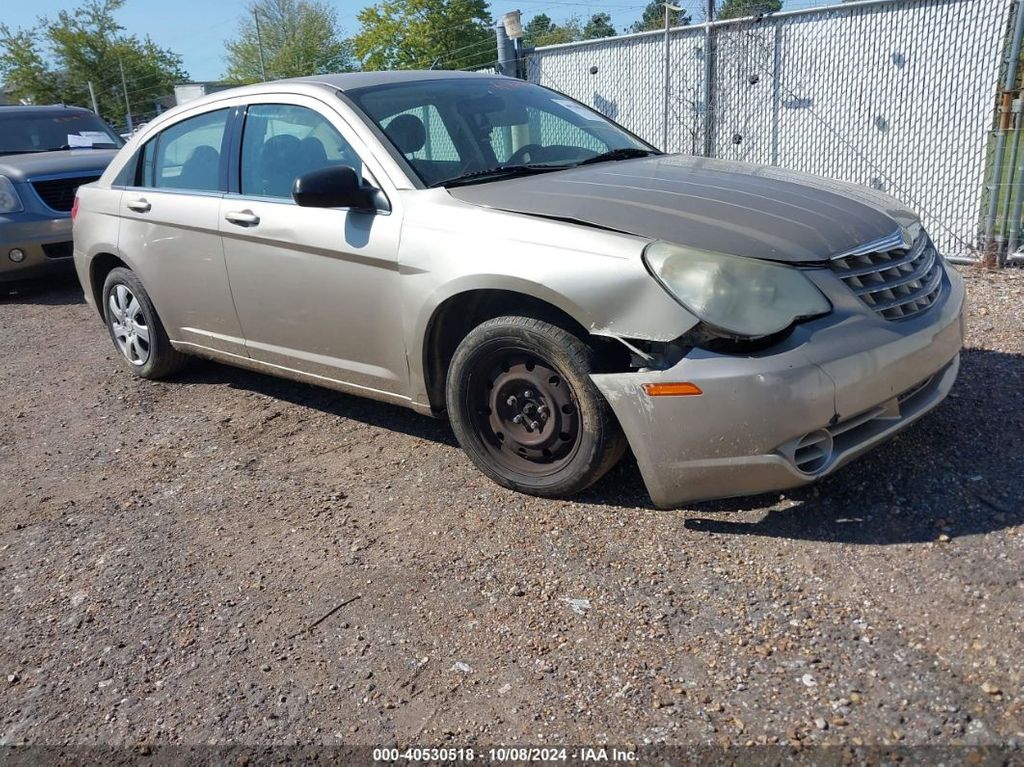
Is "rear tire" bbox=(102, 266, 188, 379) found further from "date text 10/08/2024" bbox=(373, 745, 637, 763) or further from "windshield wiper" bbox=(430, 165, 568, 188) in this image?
"date text 10/08/2024" bbox=(373, 745, 637, 763)

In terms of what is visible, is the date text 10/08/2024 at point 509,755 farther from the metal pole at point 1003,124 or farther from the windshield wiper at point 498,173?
the metal pole at point 1003,124

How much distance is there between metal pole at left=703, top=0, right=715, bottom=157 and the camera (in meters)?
9.05

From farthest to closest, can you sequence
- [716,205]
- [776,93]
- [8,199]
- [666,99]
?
[666,99] < [776,93] < [8,199] < [716,205]

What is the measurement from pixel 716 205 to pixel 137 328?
3.76 metres

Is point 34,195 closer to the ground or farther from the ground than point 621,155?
closer to the ground

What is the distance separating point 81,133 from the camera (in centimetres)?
989

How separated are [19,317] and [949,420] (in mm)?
7764

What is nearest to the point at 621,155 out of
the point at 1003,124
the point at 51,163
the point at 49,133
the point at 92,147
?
the point at 1003,124

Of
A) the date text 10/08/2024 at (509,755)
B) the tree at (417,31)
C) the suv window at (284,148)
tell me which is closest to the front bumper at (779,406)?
the date text 10/08/2024 at (509,755)

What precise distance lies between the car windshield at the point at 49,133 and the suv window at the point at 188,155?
5.52 meters

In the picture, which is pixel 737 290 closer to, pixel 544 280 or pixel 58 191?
pixel 544 280

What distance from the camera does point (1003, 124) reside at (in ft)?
21.6

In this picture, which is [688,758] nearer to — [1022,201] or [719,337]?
[719,337]

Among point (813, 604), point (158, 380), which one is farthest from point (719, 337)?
point (158, 380)
